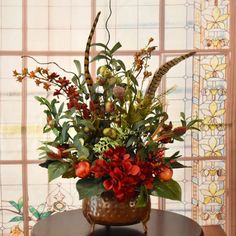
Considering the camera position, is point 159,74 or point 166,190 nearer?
point 166,190

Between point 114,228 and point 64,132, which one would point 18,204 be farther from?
point 64,132

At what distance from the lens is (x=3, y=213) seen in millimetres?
2615

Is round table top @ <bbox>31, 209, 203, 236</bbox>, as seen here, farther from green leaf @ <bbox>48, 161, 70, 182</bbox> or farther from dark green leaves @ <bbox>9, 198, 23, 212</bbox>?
dark green leaves @ <bbox>9, 198, 23, 212</bbox>

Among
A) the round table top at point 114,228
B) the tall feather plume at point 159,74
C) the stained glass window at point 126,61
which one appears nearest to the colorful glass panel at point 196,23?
the stained glass window at point 126,61

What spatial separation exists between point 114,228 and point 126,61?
101 centimetres

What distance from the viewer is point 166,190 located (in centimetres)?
170

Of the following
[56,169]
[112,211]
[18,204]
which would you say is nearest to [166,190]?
[112,211]

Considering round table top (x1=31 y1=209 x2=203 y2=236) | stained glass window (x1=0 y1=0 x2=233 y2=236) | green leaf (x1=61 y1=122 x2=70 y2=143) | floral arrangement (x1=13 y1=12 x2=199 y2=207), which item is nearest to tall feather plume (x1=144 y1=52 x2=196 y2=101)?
floral arrangement (x1=13 y1=12 x2=199 y2=207)

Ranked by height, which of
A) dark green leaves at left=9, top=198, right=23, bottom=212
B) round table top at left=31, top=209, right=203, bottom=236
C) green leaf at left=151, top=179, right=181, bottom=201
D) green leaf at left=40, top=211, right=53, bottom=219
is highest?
green leaf at left=151, top=179, right=181, bottom=201

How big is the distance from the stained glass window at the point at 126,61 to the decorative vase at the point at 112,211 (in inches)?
34.7

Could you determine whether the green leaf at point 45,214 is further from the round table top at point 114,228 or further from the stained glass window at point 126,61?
the round table top at point 114,228

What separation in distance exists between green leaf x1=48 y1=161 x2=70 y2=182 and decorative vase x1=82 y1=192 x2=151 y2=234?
0.15m

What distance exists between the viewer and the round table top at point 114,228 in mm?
1802

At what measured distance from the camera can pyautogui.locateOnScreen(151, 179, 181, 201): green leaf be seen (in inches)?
66.2
